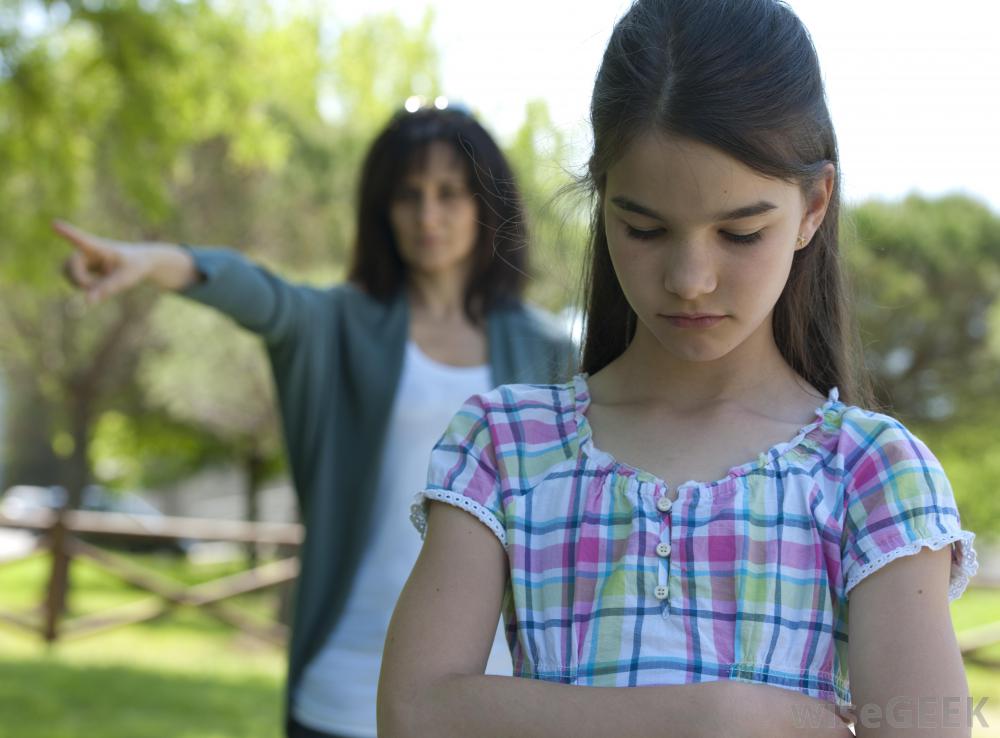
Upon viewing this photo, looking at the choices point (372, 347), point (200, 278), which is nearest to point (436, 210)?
point (372, 347)

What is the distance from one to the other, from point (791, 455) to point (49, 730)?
6330mm

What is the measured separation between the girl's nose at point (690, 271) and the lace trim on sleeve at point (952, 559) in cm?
33

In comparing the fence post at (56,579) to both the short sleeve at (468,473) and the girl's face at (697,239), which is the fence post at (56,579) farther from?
the girl's face at (697,239)

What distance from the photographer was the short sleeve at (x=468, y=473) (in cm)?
140

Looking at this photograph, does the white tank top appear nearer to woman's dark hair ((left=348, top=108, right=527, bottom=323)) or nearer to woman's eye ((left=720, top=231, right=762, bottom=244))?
woman's dark hair ((left=348, top=108, right=527, bottom=323))

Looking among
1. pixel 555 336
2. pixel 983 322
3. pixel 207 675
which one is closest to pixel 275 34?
pixel 207 675

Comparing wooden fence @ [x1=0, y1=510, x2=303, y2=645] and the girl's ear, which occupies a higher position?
the girl's ear

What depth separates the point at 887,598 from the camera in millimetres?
1252

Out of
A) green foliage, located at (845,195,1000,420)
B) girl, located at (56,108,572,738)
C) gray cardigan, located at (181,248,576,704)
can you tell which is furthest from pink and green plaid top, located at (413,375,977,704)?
green foliage, located at (845,195,1000,420)

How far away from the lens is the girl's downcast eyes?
51.8 inches

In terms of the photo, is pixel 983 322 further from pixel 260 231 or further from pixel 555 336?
pixel 555 336

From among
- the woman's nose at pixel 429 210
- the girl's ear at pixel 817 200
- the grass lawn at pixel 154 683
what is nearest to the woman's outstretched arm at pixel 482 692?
the girl's ear at pixel 817 200

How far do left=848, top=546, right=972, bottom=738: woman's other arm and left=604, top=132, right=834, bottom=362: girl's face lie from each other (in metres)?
0.31

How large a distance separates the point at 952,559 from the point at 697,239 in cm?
44
